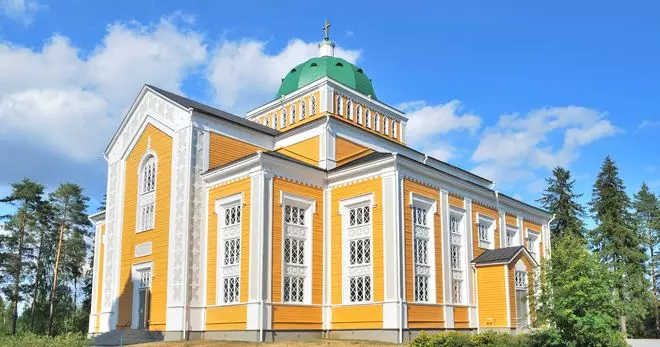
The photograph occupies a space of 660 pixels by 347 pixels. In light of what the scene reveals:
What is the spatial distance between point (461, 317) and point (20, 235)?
120 feet

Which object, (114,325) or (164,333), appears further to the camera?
(114,325)

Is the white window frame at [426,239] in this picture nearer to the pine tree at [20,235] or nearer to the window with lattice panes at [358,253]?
the window with lattice panes at [358,253]

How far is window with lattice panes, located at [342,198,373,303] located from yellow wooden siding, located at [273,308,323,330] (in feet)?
5.10

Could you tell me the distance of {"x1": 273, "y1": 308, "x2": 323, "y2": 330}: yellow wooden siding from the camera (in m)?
24.9

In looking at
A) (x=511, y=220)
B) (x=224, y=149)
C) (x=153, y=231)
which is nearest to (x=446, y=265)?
(x=511, y=220)

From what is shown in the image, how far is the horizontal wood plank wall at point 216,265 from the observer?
82.6 ft

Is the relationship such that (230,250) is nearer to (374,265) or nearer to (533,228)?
(374,265)

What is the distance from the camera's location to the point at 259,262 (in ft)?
81.3

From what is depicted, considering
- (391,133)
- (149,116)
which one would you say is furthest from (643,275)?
(149,116)

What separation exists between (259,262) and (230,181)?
14.3ft

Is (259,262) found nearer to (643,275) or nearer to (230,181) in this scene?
(230,181)

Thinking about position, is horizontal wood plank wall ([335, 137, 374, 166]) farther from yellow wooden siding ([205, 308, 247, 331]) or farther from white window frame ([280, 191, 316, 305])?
yellow wooden siding ([205, 308, 247, 331])

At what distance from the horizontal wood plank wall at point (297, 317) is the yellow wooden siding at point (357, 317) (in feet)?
2.48

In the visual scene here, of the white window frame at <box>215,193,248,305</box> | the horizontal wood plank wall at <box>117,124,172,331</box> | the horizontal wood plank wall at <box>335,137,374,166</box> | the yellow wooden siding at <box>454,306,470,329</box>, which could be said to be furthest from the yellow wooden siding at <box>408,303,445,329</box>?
the horizontal wood plank wall at <box>117,124,172,331</box>
